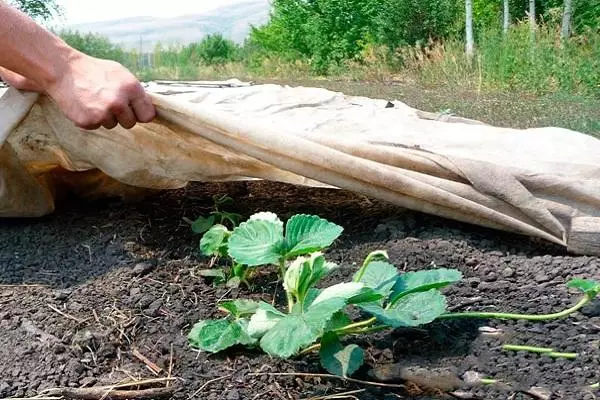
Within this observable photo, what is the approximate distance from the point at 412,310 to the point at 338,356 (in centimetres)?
10

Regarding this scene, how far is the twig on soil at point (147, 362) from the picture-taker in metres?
0.84

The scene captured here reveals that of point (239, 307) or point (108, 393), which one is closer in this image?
Answer: point (108, 393)

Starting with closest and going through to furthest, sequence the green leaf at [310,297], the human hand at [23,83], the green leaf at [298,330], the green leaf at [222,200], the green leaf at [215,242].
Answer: the green leaf at [298,330] → the green leaf at [310,297] → the green leaf at [215,242] → the human hand at [23,83] → the green leaf at [222,200]

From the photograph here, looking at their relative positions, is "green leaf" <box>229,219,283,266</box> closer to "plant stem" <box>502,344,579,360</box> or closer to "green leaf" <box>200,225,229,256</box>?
"green leaf" <box>200,225,229,256</box>

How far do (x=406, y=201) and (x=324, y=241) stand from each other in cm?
32

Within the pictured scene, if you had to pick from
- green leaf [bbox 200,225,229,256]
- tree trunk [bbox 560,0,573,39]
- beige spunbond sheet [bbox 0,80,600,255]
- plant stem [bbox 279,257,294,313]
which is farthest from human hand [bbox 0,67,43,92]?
tree trunk [bbox 560,0,573,39]

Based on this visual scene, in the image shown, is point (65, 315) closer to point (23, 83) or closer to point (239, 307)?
point (239, 307)

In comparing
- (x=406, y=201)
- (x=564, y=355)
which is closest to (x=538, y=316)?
(x=564, y=355)

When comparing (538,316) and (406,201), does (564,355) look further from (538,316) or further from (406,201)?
(406,201)

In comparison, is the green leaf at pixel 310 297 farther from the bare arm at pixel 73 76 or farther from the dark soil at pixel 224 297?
the bare arm at pixel 73 76

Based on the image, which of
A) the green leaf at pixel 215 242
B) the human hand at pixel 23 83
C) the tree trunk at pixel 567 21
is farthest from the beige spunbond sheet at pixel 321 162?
the tree trunk at pixel 567 21

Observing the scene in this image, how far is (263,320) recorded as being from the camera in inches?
32.3

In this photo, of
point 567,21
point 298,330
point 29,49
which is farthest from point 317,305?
point 567,21

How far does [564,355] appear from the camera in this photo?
815 millimetres
